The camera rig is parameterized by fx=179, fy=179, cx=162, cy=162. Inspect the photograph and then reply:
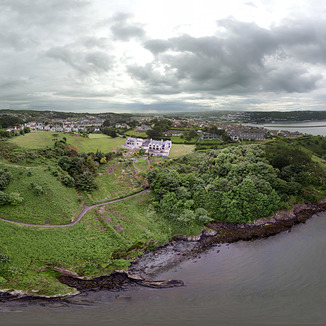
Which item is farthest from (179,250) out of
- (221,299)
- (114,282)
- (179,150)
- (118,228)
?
(179,150)

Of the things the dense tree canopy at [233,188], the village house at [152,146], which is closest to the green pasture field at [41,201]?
the dense tree canopy at [233,188]

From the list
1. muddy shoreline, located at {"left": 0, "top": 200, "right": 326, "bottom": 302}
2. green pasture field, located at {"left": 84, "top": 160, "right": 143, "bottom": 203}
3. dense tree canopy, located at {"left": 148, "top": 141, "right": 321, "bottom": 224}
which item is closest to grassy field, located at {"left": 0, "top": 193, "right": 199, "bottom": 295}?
muddy shoreline, located at {"left": 0, "top": 200, "right": 326, "bottom": 302}

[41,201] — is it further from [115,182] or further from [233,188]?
[233,188]

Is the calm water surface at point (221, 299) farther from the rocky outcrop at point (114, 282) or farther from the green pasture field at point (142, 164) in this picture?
the green pasture field at point (142, 164)

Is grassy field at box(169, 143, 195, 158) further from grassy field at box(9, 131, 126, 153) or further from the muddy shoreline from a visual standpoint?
the muddy shoreline

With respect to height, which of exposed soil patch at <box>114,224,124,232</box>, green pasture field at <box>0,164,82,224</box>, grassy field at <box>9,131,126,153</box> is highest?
grassy field at <box>9,131,126,153</box>
